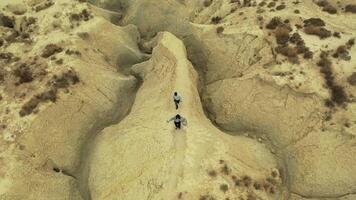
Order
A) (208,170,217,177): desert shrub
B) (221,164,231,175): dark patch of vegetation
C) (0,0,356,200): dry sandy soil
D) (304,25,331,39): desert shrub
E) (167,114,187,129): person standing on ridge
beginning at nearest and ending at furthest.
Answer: (208,170,217,177): desert shrub, (221,164,231,175): dark patch of vegetation, (0,0,356,200): dry sandy soil, (167,114,187,129): person standing on ridge, (304,25,331,39): desert shrub

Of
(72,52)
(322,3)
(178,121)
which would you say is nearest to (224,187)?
(178,121)

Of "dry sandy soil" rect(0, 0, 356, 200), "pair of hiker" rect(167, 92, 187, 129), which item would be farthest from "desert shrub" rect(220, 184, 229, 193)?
"pair of hiker" rect(167, 92, 187, 129)

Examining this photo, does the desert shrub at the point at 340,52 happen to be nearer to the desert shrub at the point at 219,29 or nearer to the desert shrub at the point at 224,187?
the desert shrub at the point at 219,29

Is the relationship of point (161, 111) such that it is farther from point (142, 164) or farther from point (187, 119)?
point (142, 164)

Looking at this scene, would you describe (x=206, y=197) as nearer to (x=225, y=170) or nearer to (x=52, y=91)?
(x=225, y=170)

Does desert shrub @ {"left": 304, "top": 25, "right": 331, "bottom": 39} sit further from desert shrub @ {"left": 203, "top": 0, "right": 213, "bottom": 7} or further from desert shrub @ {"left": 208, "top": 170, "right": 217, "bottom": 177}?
desert shrub @ {"left": 208, "top": 170, "right": 217, "bottom": 177}

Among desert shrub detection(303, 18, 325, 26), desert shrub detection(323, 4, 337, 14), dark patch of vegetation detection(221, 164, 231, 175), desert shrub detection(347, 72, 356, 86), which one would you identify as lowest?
dark patch of vegetation detection(221, 164, 231, 175)

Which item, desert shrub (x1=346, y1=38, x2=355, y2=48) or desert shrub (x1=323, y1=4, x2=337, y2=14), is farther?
desert shrub (x1=323, y1=4, x2=337, y2=14)
